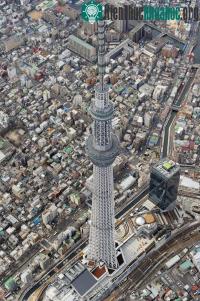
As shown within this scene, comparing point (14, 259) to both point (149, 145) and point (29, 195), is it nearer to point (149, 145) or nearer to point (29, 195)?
point (29, 195)

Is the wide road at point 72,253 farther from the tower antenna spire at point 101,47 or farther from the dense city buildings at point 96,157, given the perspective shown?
the tower antenna spire at point 101,47

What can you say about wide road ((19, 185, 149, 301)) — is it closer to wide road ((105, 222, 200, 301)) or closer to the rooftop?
wide road ((105, 222, 200, 301))

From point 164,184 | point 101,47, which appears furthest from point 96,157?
point 164,184

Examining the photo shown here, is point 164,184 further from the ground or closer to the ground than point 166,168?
closer to the ground

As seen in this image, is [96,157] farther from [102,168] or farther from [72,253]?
[72,253]

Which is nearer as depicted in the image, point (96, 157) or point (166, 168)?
point (96, 157)

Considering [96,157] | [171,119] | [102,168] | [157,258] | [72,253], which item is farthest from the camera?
[171,119]

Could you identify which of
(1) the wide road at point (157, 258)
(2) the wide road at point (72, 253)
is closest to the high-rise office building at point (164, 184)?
(2) the wide road at point (72, 253)
